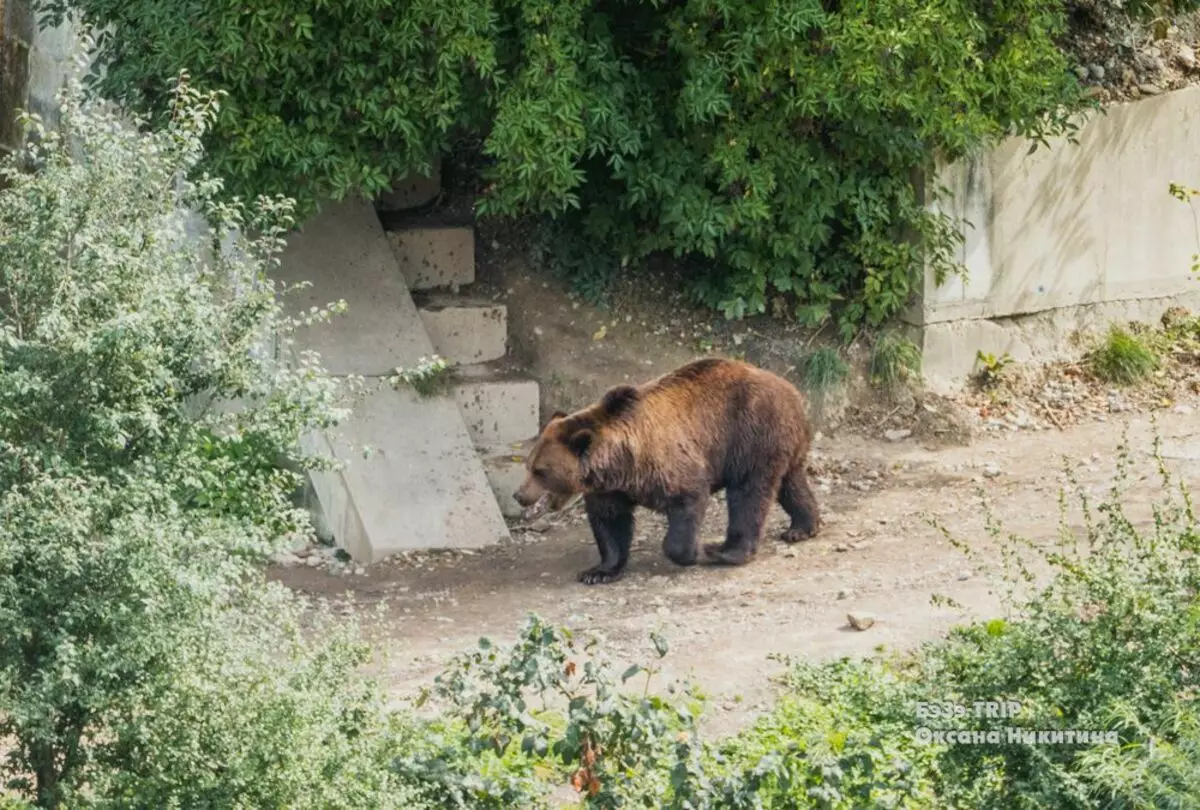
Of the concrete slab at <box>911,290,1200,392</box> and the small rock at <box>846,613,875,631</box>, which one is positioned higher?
the concrete slab at <box>911,290,1200,392</box>

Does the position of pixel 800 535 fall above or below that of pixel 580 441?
below

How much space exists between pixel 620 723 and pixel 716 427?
4.80 meters

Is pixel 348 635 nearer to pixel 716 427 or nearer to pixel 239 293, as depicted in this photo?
pixel 239 293

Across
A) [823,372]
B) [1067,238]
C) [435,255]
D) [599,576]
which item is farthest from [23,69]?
[1067,238]

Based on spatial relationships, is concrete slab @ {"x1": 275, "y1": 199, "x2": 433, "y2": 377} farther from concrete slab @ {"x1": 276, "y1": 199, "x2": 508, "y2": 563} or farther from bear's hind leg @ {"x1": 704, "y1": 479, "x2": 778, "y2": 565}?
bear's hind leg @ {"x1": 704, "y1": 479, "x2": 778, "y2": 565}

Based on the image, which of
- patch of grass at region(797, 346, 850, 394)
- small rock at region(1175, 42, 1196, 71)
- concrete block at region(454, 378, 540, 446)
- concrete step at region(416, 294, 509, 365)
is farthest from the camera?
small rock at region(1175, 42, 1196, 71)

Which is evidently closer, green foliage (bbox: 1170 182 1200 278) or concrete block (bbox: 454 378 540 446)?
concrete block (bbox: 454 378 540 446)

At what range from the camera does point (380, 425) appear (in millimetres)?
12508

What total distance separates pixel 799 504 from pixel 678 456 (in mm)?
964

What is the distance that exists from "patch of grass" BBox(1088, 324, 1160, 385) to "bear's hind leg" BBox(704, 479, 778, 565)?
3.88 m

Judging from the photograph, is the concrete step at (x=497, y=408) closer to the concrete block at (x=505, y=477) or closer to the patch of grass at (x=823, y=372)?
the concrete block at (x=505, y=477)

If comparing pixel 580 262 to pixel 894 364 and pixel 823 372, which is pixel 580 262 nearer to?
pixel 823 372

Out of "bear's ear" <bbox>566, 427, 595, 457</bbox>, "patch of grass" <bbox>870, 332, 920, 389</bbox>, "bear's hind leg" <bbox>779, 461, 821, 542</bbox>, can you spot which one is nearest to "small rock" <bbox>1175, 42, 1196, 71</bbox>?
"patch of grass" <bbox>870, 332, 920, 389</bbox>

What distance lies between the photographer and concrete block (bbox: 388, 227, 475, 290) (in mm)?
13703
